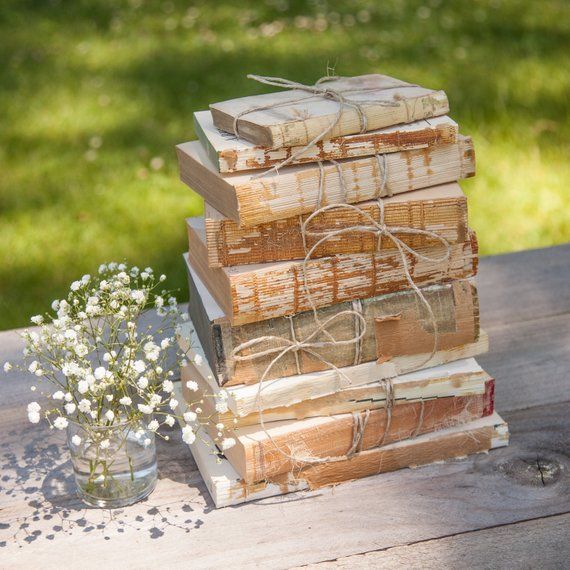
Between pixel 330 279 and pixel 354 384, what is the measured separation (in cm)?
20

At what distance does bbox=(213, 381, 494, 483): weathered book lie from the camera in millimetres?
1654

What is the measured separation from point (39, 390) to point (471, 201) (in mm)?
2128

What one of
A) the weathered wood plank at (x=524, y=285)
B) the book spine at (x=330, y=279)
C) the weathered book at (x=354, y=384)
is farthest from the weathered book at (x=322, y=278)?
the weathered wood plank at (x=524, y=285)

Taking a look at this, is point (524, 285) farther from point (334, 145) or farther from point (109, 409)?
point (109, 409)

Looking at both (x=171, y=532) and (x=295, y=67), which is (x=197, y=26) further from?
(x=171, y=532)

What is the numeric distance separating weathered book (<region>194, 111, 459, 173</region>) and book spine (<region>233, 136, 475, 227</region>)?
0.02 m

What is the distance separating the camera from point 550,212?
3.57 meters

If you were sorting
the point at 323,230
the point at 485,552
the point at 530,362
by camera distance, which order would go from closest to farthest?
the point at 485,552 < the point at 323,230 < the point at 530,362

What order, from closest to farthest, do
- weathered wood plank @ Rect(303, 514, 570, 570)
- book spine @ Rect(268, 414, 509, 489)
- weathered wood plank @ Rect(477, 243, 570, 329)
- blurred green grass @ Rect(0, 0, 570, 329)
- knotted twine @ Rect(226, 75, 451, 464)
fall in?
weathered wood plank @ Rect(303, 514, 570, 570), knotted twine @ Rect(226, 75, 451, 464), book spine @ Rect(268, 414, 509, 489), weathered wood plank @ Rect(477, 243, 570, 329), blurred green grass @ Rect(0, 0, 570, 329)

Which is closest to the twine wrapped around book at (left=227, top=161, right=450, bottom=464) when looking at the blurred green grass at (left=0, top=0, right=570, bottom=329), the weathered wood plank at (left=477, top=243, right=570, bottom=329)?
the weathered wood plank at (left=477, top=243, right=570, bottom=329)

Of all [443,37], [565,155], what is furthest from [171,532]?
[443,37]

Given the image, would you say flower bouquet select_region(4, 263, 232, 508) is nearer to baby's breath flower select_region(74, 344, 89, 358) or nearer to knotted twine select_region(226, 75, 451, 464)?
baby's breath flower select_region(74, 344, 89, 358)

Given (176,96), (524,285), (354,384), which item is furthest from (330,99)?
(176,96)

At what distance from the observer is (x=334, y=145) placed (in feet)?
5.19
